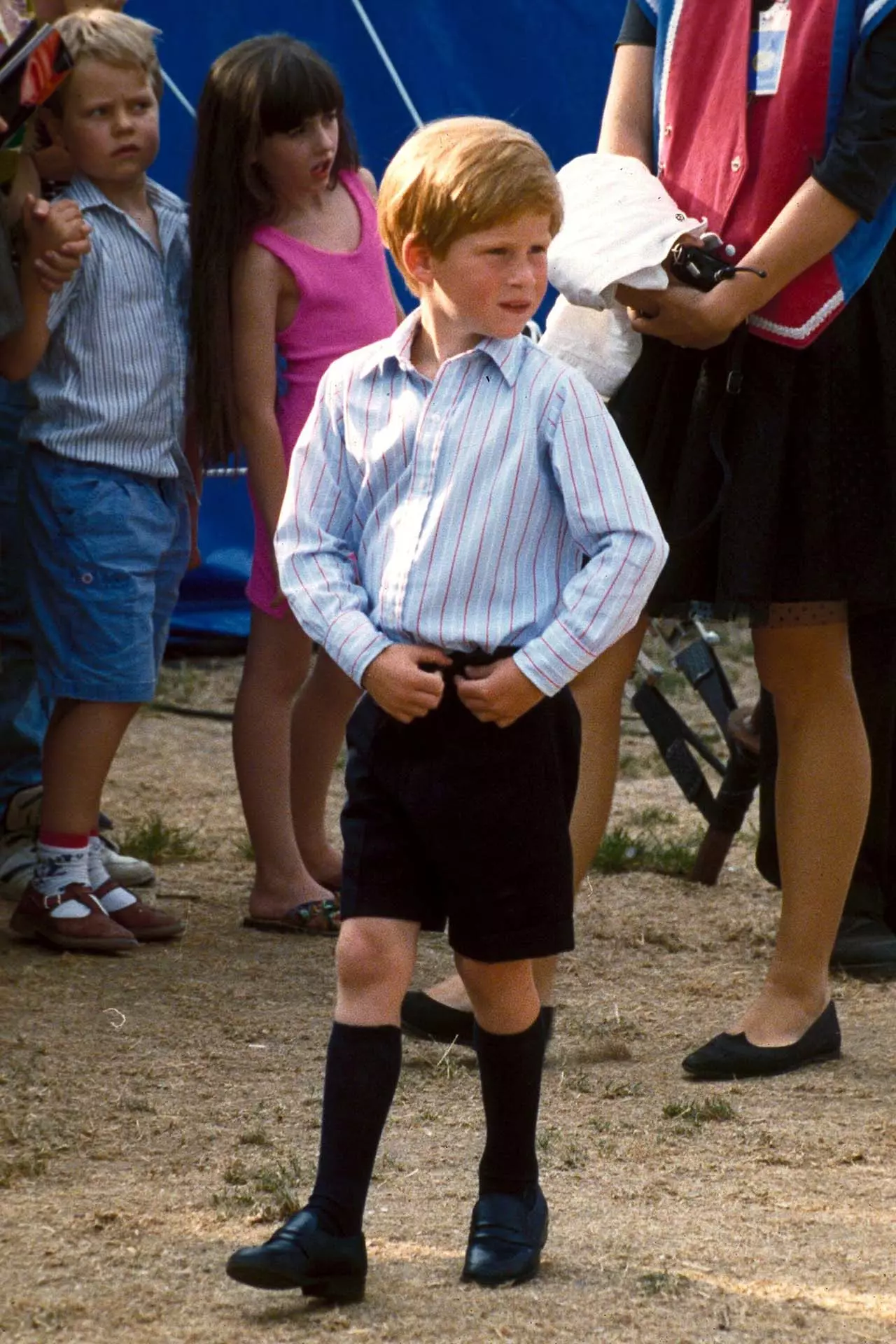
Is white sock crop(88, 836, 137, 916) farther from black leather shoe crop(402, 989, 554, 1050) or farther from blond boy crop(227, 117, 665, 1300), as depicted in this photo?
blond boy crop(227, 117, 665, 1300)

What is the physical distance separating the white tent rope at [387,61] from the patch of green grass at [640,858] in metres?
3.51

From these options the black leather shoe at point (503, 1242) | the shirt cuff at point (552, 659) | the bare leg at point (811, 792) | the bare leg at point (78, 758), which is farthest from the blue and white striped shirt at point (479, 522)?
the bare leg at point (78, 758)

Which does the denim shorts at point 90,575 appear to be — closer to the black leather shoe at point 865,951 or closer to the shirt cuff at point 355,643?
the black leather shoe at point 865,951

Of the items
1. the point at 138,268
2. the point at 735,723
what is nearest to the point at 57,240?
the point at 138,268

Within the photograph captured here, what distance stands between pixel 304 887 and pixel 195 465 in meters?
0.88

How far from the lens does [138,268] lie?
3791 mm

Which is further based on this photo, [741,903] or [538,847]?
[741,903]

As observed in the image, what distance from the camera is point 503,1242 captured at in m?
2.23

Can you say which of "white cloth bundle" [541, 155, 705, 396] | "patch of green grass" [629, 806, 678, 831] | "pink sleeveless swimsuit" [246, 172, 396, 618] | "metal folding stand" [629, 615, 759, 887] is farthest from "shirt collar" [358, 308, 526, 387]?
"patch of green grass" [629, 806, 678, 831]

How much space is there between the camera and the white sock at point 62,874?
373 cm

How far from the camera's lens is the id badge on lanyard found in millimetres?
2900

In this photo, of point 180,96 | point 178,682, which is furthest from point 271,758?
point 180,96

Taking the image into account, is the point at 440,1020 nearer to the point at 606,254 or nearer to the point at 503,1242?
the point at 503,1242

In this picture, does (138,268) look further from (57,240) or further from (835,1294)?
(835,1294)
